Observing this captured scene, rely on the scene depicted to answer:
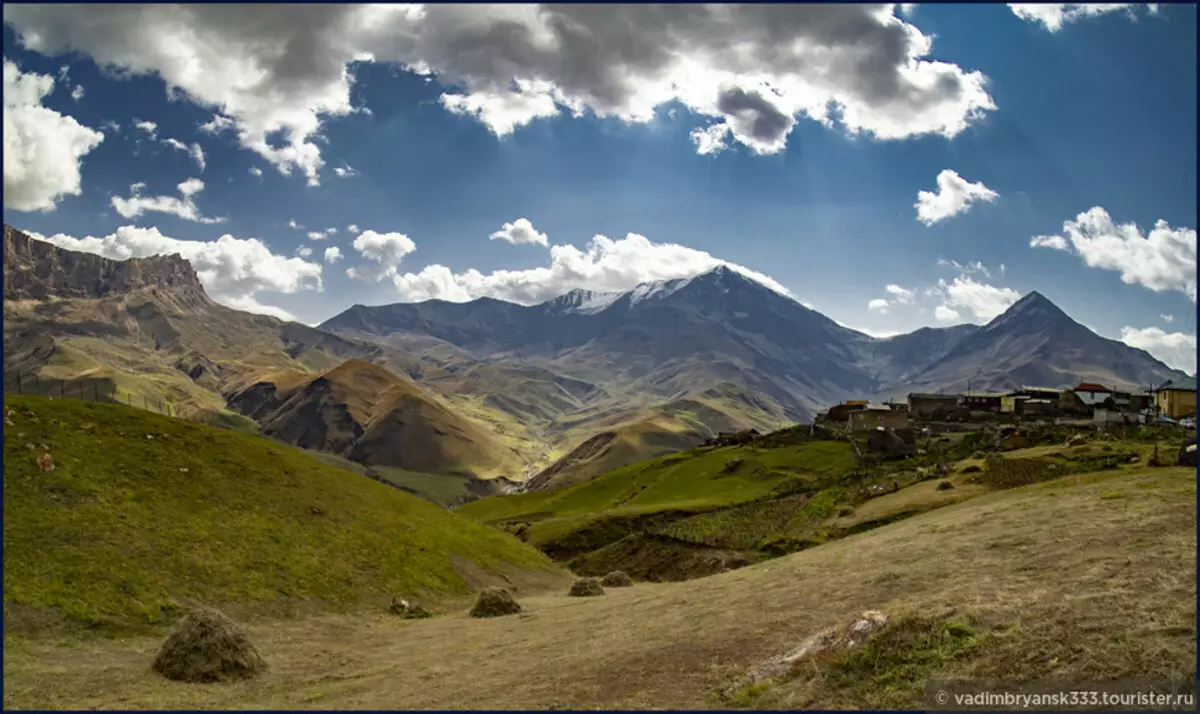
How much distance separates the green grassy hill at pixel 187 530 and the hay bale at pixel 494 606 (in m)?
6.88

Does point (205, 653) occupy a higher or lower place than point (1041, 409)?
lower

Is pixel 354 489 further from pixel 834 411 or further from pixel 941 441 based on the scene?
pixel 834 411

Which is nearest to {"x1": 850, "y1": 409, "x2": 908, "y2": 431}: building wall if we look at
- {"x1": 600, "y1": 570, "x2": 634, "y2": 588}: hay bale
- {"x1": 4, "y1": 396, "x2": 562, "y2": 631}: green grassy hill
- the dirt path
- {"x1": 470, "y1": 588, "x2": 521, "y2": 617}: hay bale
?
{"x1": 600, "y1": 570, "x2": 634, "y2": 588}: hay bale

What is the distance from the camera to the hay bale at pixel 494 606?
1602 inches

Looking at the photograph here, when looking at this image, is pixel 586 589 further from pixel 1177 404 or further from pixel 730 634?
pixel 1177 404

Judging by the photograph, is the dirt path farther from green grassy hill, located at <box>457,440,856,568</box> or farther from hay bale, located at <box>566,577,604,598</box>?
green grassy hill, located at <box>457,440,856,568</box>

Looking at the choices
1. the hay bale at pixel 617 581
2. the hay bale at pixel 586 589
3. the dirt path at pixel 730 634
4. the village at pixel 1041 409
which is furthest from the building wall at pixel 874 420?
the dirt path at pixel 730 634

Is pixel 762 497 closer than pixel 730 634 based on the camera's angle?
No

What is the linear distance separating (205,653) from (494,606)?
61.2ft

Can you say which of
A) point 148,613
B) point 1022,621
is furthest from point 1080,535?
point 148,613

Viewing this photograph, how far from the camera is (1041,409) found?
159500mm

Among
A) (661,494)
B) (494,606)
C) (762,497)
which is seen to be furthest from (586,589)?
(661,494)

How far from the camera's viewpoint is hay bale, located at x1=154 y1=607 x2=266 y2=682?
24031 millimetres

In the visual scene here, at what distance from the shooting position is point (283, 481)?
53750 mm
